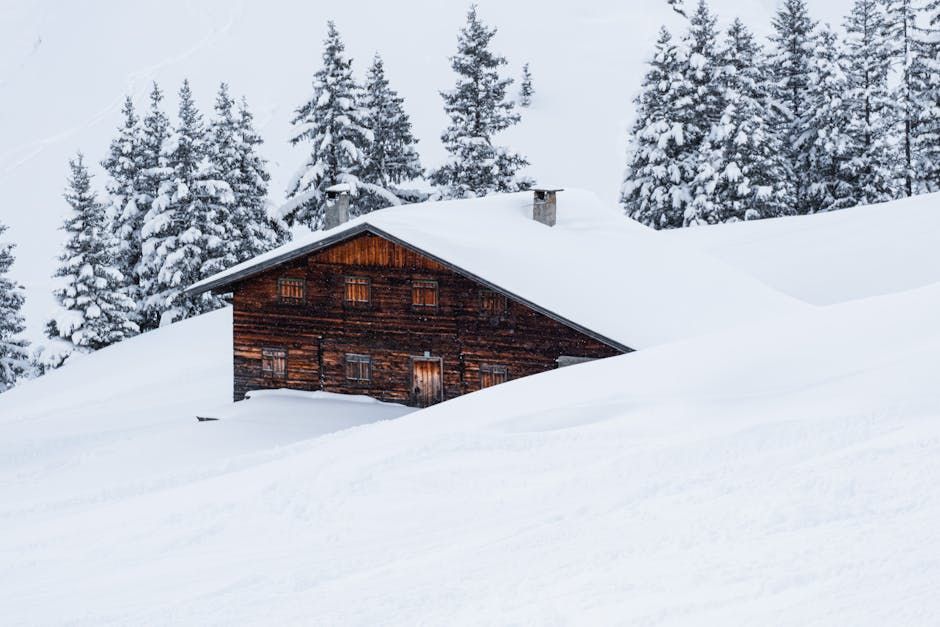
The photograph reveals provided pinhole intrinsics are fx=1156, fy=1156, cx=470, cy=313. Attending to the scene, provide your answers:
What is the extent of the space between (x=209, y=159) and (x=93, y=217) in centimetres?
609

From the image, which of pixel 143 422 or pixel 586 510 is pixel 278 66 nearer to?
pixel 143 422

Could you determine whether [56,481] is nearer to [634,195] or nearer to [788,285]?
[788,285]

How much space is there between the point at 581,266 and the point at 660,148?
20266 mm

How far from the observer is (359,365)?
30000mm

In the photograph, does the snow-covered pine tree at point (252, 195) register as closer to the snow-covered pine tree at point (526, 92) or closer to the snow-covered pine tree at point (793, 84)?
the snow-covered pine tree at point (793, 84)

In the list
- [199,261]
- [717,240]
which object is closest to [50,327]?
[199,261]

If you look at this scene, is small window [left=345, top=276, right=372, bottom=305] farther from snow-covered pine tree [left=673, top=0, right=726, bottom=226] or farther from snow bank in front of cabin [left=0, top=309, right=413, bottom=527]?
snow-covered pine tree [left=673, top=0, right=726, bottom=226]

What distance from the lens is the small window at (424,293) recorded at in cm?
2906

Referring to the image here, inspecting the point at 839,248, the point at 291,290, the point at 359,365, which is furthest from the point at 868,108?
the point at 291,290

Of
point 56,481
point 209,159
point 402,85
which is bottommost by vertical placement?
point 56,481

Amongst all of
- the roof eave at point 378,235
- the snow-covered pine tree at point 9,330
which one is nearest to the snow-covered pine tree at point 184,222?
the snow-covered pine tree at point 9,330

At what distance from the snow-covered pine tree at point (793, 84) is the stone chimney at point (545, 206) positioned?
21.0 metres

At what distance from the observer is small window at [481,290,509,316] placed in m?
28.4

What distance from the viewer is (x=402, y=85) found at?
118000 mm
